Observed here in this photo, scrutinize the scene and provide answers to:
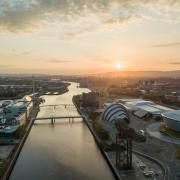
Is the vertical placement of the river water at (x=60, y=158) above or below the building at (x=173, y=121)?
below

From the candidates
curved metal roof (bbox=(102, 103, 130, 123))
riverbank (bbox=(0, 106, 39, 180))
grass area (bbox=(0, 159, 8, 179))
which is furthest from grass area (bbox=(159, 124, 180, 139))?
grass area (bbox=(0, 159, 8, 179))

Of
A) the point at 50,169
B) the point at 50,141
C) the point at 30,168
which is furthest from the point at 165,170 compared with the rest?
the point at 50,141

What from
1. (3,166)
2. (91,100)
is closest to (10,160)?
(3,166)

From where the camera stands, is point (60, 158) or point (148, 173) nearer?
point (148, 173)

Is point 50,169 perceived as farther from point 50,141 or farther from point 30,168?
point 50,141

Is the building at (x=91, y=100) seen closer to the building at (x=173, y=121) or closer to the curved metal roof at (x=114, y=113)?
the curved metal roof at (x=114, y=113)

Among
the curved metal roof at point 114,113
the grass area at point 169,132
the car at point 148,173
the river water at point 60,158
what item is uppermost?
the curved metal roof at point 114,113

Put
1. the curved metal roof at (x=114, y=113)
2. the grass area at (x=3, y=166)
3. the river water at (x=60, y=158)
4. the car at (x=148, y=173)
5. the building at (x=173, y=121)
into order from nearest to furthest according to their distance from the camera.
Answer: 1. the car at (x=148, y=173)
2. the grass area at (x=3, y=166)
3. the river water at (x=60, y=158)
4. the building at (x=173, y=121)
5. the curved metal roof at (x=114, y=113)

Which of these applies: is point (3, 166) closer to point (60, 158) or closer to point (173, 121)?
point (60, 158)

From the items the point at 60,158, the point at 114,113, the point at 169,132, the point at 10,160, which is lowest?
the point at 60,158

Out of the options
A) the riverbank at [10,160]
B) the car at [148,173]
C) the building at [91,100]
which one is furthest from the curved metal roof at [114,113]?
the car at [148,173]
